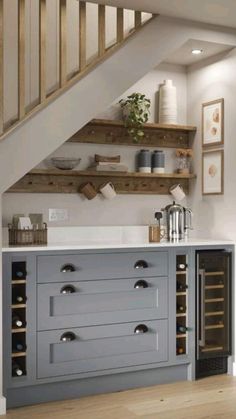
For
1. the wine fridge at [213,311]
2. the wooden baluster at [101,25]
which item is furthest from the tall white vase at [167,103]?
the wine fridge at [213,311]

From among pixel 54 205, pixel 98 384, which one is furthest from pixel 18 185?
pixel 98 384

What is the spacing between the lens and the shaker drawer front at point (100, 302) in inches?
154

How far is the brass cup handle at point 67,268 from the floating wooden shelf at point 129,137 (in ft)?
3.93

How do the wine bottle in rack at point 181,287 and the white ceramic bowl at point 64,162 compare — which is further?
the white ceramic bowl at point 64,162

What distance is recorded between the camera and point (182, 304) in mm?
4477

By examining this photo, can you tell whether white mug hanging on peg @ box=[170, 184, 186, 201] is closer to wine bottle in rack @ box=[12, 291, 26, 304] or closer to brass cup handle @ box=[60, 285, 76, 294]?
brass cup handle @ box=[60, 285, 76, 294]

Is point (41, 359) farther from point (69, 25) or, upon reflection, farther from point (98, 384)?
point (69, 25)

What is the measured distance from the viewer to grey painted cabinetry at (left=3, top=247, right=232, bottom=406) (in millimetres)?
3840

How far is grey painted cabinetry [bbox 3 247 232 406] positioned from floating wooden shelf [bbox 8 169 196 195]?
0.83m

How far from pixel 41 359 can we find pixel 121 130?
2.02 metres

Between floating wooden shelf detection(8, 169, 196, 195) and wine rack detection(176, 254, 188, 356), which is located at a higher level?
floating wooden shelf detection(8, 169, 196, 195)

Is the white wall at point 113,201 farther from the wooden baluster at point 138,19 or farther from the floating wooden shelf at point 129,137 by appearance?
the wooden baluster at point 138,19

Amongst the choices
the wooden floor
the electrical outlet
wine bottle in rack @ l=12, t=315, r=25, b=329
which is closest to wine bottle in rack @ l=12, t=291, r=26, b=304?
wine bottle in rack @ l=12, t=315, r=25, b=329

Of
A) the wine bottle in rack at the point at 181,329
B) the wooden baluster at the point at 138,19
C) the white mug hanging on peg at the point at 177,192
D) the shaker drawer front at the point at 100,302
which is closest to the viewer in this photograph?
the shaker drawer front at the point at 100,302
